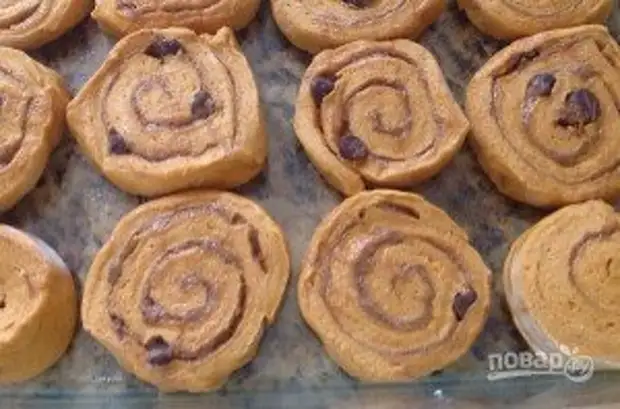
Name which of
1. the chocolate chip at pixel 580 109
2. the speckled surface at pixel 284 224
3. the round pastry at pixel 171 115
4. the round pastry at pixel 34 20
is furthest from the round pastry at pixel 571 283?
the round pastry at pixel 34 20

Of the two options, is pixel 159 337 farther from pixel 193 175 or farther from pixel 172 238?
pixel 193 175

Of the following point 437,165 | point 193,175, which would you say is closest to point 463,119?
point 437,165

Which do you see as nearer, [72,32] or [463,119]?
[463,119]

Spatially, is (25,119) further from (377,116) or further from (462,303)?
(462,303)

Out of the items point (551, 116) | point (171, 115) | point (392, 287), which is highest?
point (551, 116)

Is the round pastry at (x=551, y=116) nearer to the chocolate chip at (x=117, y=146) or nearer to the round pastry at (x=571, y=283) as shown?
the round pastry at (x=571, y=283)

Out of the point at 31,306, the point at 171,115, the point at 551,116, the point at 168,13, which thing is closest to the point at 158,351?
the point at 31,306
